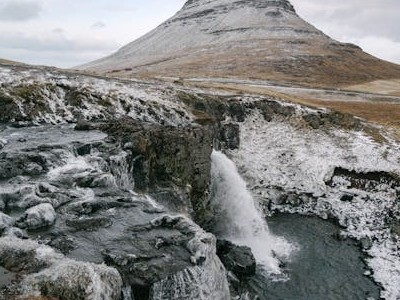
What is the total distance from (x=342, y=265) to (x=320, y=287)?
4.11 metres

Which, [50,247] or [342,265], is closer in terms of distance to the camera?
[50,247]

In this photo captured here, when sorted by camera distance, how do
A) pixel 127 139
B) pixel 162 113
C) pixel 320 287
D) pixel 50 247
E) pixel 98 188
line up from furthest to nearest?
1. pixel 162 113
2. pixel 127 139
3. pixel 320 287
4. pixel 98 188
5. pixel 50 247

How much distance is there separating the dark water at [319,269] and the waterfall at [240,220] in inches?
53.4

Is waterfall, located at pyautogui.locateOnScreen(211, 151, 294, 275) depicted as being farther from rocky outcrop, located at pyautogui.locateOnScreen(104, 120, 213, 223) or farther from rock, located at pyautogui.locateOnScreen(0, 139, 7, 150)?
rock, located at pyautogui.locateOnScreen(0, 139, 7, 150)

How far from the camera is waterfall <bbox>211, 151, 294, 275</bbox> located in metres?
35.5

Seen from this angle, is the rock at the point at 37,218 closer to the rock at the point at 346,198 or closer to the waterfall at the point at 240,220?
the waterfall at the point at 240,220

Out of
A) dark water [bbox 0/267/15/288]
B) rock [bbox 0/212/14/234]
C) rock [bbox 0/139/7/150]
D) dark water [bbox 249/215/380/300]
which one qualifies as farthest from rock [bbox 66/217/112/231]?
dark water [bbox 249/215/380/300]

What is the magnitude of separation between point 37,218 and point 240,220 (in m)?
20.4

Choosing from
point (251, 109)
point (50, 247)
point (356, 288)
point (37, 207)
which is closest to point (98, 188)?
point (37, 207)

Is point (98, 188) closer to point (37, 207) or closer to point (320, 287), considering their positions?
point (37, 207)

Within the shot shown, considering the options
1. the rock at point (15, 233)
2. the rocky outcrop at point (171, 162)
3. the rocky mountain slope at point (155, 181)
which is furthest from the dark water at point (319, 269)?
the rock at point (15, 233)

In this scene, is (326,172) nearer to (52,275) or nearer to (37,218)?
(37,218)

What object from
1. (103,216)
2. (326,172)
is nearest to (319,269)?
(103,216)

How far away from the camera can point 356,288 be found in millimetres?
31641
